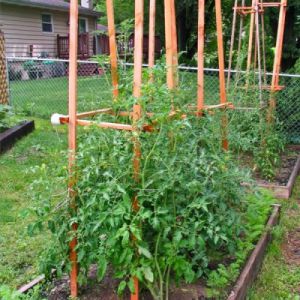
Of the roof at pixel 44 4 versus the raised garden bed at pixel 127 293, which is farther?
the roof at pixel 44 4

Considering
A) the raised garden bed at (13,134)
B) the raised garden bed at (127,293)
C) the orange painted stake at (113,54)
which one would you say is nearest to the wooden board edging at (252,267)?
the raised garden bed at (127,293)

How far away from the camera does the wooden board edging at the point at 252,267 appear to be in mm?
2734

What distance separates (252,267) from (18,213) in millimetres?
2214

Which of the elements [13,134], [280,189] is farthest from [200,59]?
[13,134]

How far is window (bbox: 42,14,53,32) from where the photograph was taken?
20067 millimetres

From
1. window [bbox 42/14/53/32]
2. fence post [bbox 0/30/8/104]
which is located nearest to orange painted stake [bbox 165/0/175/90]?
fence post [bbox 0/30/8/104]

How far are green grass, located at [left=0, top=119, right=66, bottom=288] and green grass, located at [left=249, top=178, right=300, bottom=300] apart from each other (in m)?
1.58

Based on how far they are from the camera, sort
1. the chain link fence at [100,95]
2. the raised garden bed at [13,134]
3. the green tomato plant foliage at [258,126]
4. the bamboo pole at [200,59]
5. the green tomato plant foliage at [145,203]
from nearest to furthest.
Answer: the green tomato plant foliage at [145,203], the chain link fence at [100,95], the bamboo pole at [200,59], the green tomato plant foliage at [258,126], the raised garden bed at [13,134]

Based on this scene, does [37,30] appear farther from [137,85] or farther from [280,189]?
[137,85]

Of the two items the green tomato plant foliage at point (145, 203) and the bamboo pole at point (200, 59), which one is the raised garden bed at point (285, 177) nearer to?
the bamboo pole at point (200, 59)

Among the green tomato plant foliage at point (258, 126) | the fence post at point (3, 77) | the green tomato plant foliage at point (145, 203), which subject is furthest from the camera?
the fence post at point (3, 77)

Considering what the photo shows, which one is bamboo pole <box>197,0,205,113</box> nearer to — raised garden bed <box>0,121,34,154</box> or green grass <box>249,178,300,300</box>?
green grass <box>249,178,300,300</box>

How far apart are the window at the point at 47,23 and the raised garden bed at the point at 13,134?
13591 millimetres

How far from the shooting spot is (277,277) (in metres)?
3.28
